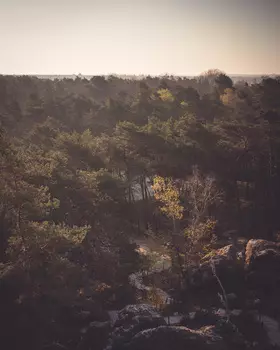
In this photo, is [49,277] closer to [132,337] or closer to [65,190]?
[132,337]

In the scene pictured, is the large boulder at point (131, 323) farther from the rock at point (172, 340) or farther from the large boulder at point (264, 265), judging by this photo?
the large boulder at point (264, 265)

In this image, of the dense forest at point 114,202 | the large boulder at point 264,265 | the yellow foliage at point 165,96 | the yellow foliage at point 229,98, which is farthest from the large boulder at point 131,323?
the yellow foliage at point 229,98

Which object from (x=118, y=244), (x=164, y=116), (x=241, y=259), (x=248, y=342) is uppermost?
(x=164, y=116)

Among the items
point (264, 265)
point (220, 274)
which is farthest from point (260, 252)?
point (220, 274)

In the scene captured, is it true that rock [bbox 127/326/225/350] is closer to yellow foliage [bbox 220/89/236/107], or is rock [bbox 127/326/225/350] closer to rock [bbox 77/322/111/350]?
rock [bbox 77/322/111/350]

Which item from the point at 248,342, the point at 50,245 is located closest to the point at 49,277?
the point at 50,245
